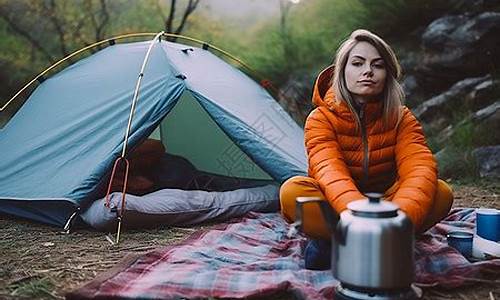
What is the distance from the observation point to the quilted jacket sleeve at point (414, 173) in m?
2.04

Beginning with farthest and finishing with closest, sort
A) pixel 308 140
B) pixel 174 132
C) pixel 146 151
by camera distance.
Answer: pixel 174 132 → pixel 146 151 → pixel 308 140

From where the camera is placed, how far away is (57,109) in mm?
3518

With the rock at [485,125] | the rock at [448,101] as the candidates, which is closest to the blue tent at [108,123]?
the rock at [485,125]

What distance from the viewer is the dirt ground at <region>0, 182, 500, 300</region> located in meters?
2.07

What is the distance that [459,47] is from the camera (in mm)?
5598

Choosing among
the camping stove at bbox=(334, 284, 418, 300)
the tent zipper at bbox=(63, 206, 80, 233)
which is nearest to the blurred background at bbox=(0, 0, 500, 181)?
the tent zipper at bbox=(63, 206, 80, 233)

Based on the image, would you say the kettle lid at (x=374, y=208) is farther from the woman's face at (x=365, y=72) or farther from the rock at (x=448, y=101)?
the rock at (x=448, y=101)

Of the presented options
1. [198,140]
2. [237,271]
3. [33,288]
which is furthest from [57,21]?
[237,271]

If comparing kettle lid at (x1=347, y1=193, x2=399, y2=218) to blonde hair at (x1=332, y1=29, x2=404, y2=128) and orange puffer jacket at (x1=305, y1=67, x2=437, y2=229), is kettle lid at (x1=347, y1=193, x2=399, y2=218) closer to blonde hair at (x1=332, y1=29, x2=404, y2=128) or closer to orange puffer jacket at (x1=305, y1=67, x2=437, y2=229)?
orange puffer jacket at (x1=305, y1=67, x2=437, y2=229)

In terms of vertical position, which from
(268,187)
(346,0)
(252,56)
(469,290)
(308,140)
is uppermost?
(346,0)

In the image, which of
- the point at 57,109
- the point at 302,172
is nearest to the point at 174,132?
the point at 57,109

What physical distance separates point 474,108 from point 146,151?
2.92 meters

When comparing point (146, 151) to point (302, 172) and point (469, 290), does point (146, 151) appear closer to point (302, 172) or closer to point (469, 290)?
point (302, 172)

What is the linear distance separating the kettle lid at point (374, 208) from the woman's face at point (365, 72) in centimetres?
72
